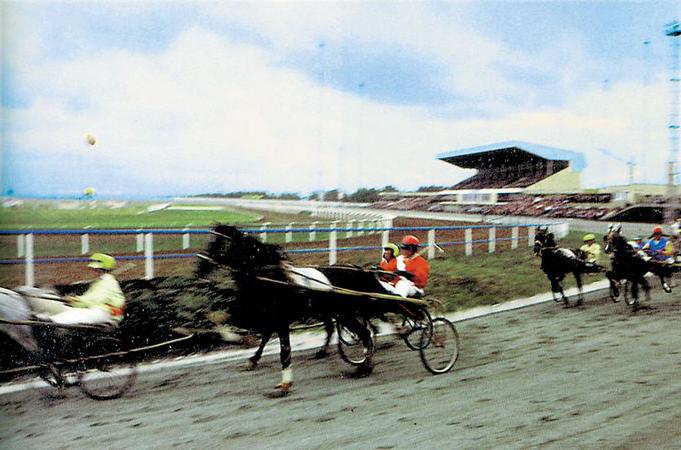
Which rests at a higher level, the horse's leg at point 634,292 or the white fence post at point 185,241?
the white fence post at point 185,241

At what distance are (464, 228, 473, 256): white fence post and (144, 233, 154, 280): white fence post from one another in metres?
5.87

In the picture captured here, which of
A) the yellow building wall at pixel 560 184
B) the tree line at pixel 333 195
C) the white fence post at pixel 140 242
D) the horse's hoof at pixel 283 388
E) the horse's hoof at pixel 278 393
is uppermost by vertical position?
the yellow building wall at pixel 560 184

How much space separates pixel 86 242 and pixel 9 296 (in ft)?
2.92

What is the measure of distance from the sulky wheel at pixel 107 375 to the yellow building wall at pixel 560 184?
5.39 m

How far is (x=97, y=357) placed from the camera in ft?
14.3

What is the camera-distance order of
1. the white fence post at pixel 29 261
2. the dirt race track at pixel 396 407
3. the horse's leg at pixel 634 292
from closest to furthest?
the dirt race track at pixel 396 407 < the white fence post at pixel 29 261 < the horse's leg at pixel 634 292

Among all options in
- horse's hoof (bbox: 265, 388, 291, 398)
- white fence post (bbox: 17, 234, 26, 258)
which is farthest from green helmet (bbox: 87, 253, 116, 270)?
horse's hoof (bbox: 265, 388, 291, 398)

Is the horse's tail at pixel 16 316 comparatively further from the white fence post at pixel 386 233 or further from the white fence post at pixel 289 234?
the white fence post at pixel 386 233

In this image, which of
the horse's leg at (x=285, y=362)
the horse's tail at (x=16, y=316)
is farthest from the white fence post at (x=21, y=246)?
the horse's leg at (x=285, y=362)

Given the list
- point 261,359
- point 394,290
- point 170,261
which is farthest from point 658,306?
point 170,261

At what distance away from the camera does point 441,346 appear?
580cm

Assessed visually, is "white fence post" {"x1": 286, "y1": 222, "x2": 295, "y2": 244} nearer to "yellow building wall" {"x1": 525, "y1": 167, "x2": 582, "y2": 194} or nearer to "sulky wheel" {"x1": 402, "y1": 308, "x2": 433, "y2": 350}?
"sulky wheel" {"x1": 402, "y1": 308, "x2": 433, "y2": 350}

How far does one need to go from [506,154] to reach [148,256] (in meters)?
4.38

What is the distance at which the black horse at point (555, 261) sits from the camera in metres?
8.94
